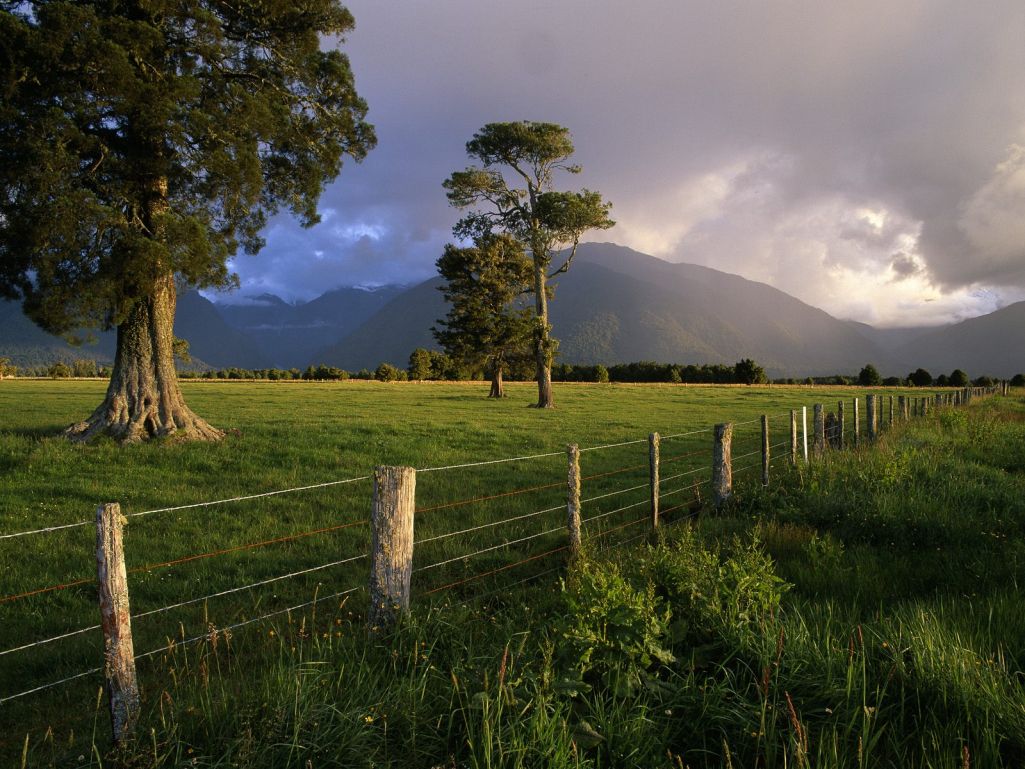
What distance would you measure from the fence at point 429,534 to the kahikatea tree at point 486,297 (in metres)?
21.3

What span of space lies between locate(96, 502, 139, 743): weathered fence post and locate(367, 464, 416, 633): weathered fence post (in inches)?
59.4

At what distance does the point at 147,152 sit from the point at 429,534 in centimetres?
1240

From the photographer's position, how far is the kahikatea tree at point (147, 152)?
1216 centimetres

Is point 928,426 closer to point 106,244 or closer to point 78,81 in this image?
point 106,244

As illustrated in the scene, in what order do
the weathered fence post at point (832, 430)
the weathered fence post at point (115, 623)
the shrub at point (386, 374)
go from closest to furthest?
the weathered fence post at point (115, 623) < the weathered fence post at point (832, 430) < the shrub at point (386, 374)

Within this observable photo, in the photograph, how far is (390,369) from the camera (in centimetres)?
7675

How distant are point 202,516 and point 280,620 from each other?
4.76 m

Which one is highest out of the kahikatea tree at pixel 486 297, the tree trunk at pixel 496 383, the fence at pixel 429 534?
the kahikatea tree at pixel 486 297

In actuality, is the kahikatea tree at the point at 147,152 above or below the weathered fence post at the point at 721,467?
above

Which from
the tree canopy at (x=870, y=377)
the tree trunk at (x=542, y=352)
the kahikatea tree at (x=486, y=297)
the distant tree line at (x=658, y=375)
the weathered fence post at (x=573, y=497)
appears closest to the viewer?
the weathered fence post at (x=573, y=497)

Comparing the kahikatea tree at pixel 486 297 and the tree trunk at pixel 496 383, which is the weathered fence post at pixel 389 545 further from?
the tree trunk at pixel 496 383

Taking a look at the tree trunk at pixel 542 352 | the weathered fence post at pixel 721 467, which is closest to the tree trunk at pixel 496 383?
the tree trunk at pixel 542 352

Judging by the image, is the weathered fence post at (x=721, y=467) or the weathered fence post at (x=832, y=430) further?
the weathered fence post at (x=832, y=430)

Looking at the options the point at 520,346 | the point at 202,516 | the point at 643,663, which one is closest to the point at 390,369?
the point at 520,346
